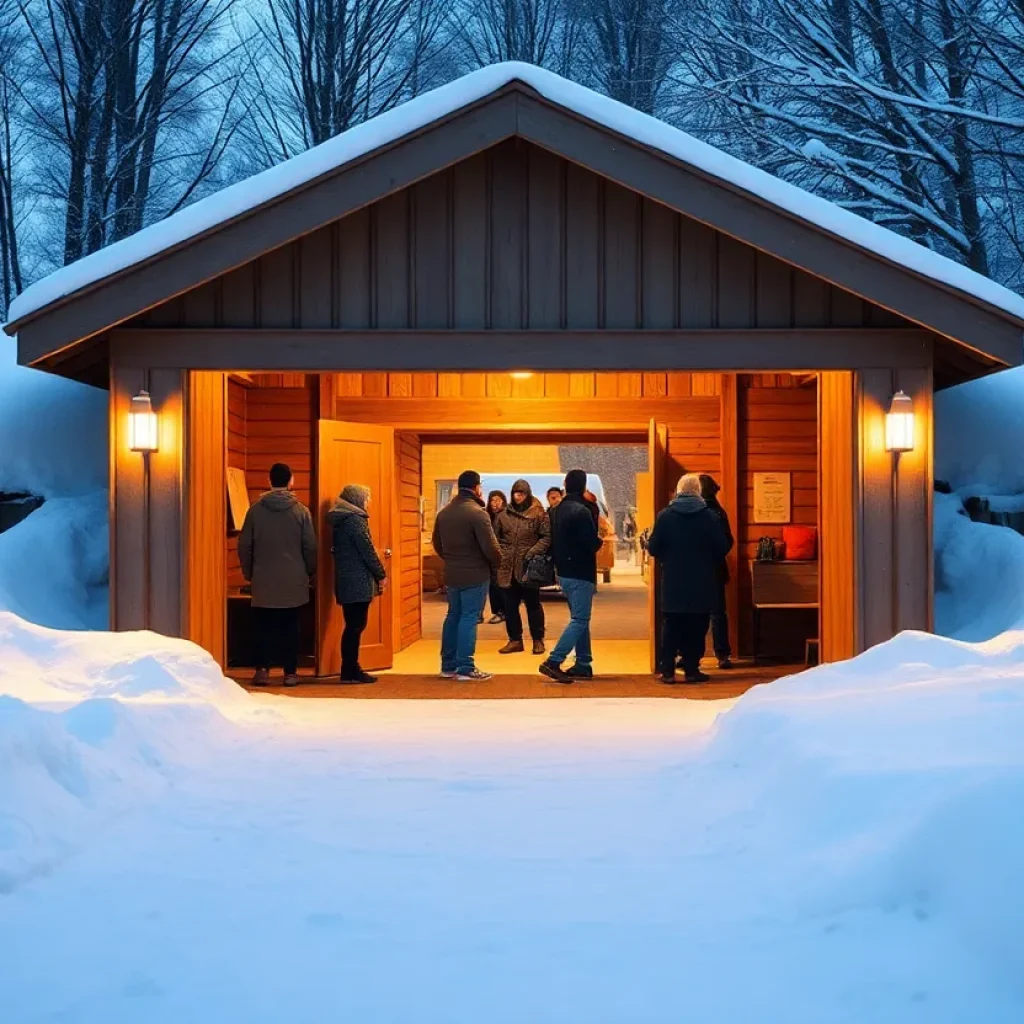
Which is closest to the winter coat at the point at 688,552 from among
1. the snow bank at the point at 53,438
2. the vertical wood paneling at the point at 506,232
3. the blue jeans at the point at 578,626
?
the blue jeans at the point at 578,626

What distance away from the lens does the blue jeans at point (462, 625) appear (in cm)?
905

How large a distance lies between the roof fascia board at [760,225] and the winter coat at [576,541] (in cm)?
239

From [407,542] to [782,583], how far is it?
4.05m

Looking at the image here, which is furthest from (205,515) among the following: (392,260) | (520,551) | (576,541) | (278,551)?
(520,551)

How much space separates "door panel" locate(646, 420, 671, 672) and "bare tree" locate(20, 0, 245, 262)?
1240 cm

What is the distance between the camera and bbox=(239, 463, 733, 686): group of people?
885cm

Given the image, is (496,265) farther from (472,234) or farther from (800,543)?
(800,543)

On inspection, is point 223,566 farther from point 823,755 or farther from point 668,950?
point 668,950

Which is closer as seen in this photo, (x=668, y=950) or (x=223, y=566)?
(x=668, y=950)

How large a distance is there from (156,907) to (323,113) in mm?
20556

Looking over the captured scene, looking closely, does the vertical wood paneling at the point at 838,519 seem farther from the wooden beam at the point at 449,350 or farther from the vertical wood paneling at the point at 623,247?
the vertical wood paneling at the point at 623,247

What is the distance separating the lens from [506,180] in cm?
813

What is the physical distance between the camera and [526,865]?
4035 mm

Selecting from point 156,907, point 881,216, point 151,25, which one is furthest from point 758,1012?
point 151,25
